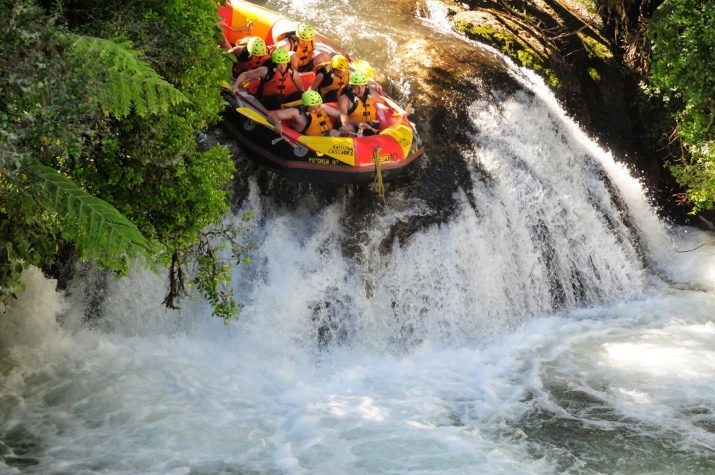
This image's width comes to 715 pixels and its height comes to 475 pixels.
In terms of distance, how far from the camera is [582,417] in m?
9.72

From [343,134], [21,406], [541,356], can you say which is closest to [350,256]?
[343,134]

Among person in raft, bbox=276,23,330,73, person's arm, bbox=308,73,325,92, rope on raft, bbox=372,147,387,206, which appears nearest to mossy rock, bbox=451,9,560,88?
person in raft, bbox=276,23,330,73

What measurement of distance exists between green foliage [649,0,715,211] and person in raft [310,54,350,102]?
194 inches

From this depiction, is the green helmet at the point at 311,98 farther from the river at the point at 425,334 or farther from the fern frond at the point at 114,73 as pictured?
the fern frond at the point at 114,73

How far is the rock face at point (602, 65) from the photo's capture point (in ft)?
49.9

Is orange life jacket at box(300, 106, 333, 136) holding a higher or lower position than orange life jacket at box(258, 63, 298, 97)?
lower

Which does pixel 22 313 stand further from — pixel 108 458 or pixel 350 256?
pixel 350 256

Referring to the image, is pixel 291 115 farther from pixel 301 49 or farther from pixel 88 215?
pixel 88 215

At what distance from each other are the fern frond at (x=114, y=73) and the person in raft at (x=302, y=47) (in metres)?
5.90

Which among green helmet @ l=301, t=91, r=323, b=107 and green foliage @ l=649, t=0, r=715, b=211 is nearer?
green helmet @ l=301, t=91, r=323, b=107

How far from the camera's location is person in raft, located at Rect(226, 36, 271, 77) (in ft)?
40.5

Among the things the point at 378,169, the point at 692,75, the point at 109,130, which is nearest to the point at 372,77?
the point at 378,169

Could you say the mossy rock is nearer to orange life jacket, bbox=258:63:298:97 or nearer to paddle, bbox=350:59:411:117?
paddle, bbox=350:59:411:117

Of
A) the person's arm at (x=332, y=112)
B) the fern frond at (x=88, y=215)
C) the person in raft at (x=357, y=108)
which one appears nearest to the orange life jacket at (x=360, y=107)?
the person in raft at (x=357, y=108)
